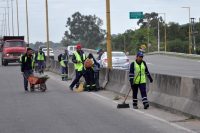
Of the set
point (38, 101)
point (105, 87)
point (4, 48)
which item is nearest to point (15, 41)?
point (4, 48)

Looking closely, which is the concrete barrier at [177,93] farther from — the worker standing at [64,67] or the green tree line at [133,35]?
the green tree line at [133,35]

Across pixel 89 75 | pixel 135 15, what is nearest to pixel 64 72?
pixel 89 75

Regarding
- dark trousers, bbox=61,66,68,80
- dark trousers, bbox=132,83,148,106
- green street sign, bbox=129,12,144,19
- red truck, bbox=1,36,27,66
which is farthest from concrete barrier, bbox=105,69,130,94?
red truck, bbox=1,36,27,66

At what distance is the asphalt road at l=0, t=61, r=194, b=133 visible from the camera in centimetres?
1218

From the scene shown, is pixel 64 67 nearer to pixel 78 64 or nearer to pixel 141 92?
pixel 78 64

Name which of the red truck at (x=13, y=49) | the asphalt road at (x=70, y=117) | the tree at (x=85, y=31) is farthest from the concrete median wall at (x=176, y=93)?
the tree at (x=85, y=31)

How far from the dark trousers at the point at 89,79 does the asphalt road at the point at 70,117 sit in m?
2.31

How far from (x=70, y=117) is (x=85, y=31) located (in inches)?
5701

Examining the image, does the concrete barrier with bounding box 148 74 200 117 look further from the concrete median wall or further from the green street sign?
the green street sign

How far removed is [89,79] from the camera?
23078mm

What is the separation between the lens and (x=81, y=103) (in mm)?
18203

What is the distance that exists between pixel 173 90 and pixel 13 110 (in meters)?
4.78

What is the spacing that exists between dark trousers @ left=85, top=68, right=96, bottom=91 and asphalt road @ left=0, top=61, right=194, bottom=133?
91.1 inches

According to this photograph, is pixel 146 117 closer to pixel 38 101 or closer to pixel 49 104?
pixel 49 104
